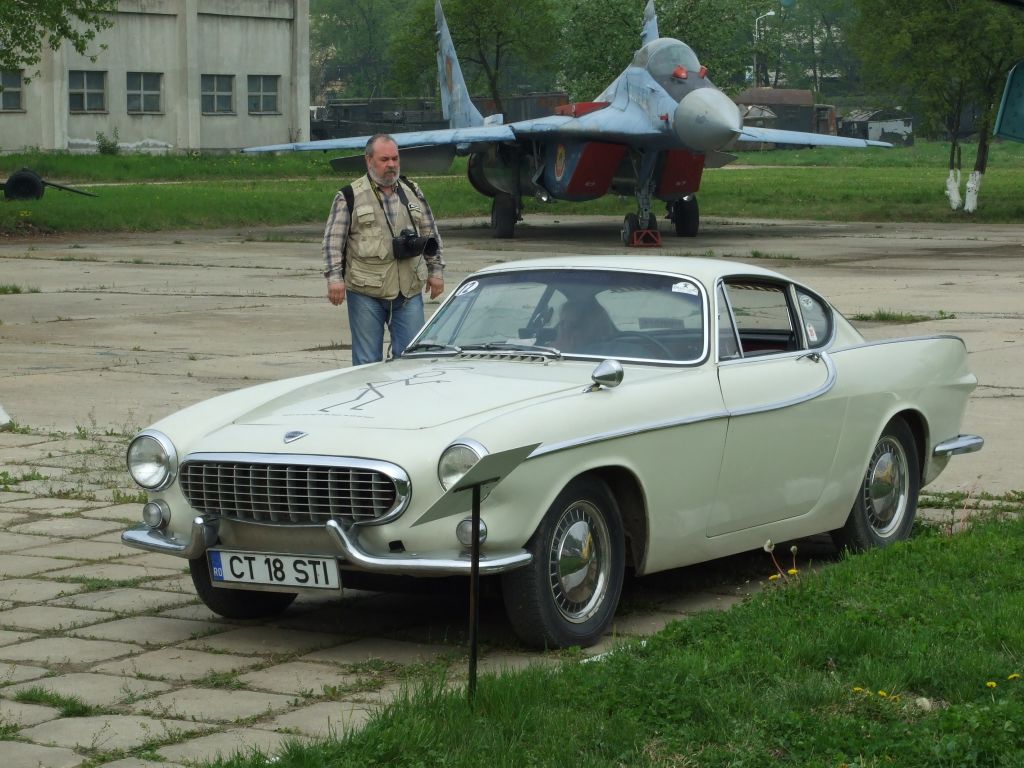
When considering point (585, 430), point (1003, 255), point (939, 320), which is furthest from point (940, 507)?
point (1003, 255)

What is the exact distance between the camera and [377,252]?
9594mm

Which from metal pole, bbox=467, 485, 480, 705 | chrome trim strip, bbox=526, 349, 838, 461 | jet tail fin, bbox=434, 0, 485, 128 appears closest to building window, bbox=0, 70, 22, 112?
jet tail fin, bbox=434, 0, 485, 128

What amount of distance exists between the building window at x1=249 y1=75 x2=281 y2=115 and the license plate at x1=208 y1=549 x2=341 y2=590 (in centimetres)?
6213

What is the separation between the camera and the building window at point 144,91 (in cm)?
6253

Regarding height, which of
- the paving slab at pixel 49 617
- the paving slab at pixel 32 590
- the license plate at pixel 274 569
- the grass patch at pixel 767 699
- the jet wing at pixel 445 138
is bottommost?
the paving slab at pixel 32 590

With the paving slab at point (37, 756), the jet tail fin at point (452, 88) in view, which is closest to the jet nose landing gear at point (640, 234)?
the jet tail fin at point (452, 88)

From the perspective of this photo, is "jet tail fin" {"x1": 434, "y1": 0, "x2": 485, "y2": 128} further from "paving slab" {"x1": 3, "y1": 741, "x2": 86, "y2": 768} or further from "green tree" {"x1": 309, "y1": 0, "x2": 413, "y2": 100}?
"green tree" {"x1": 309, "y1": 0, "x2": 413, "y2": 100}

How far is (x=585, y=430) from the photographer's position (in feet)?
19.3

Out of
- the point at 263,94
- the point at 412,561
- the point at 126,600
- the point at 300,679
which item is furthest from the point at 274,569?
the point at 263,94

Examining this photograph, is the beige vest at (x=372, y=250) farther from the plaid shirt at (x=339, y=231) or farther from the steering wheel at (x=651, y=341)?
the steering wheel at (x=651, y=341)

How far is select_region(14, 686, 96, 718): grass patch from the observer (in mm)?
5062

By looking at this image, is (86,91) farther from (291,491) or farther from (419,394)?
(291,491)

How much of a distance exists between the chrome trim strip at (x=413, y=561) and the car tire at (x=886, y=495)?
2293mm

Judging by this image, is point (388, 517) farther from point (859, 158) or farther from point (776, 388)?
point (859, 158)
